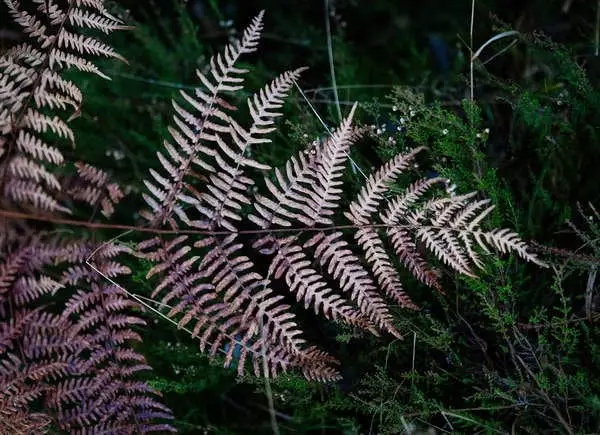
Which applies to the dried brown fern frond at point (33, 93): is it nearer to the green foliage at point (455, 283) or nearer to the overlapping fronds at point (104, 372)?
the overlapping fronds at point (104, 372)

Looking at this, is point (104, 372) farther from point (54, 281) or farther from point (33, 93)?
point (33, 93)

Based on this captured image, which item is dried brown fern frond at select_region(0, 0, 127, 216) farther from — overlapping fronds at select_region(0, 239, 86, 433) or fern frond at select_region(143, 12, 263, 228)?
fern frond at select_region(143, 12, 263, 228)

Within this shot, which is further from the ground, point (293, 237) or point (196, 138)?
point (196, 138)

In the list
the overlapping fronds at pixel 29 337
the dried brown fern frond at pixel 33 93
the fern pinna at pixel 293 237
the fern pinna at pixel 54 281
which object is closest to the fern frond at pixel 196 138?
the fern pinna at pixel 293 237

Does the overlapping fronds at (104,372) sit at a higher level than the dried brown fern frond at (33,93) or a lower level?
lower

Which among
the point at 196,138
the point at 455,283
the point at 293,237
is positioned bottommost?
the point at 455,283

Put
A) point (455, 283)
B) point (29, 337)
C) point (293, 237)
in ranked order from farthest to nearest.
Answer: point (455, 283), point (29, 337), point (293, 237)

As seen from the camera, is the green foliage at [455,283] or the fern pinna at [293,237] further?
the green foliage at [455,283]

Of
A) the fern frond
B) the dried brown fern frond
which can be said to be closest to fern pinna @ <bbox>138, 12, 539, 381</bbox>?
the fern frond

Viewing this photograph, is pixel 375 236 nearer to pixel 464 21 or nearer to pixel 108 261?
pixel 108 261

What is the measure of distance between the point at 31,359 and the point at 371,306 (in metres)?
1.27

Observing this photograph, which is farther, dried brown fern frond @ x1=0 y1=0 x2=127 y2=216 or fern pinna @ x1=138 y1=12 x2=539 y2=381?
dried brown fern frond @ x1=0 y1=0 x2=127 y2=216

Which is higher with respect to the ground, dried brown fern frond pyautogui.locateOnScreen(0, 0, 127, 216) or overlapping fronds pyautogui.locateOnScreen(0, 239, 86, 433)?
dried brown fern frond pyautogui.locateOnScreen(0, 0, 127, 216)

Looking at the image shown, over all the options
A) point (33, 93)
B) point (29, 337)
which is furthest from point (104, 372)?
point (33, 93)
